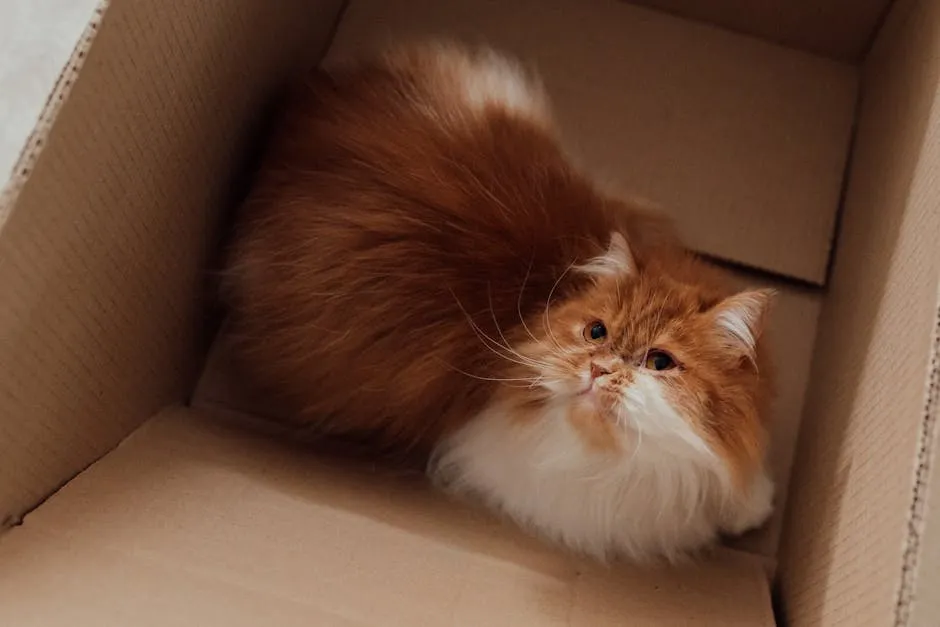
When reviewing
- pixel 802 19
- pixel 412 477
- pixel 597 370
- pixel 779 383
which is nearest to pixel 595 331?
pixel 597 370

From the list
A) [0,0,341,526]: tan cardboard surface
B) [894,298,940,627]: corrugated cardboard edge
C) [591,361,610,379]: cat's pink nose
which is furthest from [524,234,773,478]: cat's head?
[0,0,341,526]: tan cardboard surface

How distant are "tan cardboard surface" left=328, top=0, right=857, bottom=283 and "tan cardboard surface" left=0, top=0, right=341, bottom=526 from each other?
0.42m

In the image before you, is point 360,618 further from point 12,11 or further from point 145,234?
point 12,11

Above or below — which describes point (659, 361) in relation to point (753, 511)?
above

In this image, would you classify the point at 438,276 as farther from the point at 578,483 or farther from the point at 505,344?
the point at 578,483

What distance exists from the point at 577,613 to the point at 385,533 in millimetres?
224

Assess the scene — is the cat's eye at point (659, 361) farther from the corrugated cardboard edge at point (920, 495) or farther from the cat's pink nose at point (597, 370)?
the corrugated cardboard edge at point (920, 495)

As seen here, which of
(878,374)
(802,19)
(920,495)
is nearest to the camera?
(920,495)

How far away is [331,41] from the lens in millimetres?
1604

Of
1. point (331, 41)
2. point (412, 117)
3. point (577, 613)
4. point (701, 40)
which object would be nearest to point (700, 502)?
point (577, 613)

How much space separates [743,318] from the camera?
998mm

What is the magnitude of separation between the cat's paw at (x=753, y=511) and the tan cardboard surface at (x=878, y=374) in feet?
0.12

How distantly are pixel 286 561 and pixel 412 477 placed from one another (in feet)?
1.00

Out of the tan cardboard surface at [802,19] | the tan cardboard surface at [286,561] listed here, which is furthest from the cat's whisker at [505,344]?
the tan cardboard surface at [802,19]
